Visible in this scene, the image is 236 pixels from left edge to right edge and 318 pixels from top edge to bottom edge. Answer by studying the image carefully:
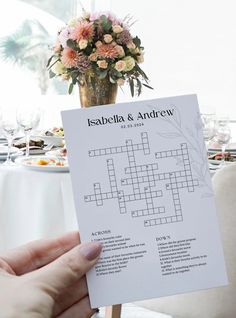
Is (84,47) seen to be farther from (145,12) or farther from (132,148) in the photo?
(145,12)

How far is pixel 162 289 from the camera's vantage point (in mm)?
891

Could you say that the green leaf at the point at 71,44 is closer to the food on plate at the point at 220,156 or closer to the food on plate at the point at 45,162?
the food on plate at the point at 45,162

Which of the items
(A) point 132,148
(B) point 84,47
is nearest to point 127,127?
(A) point 132,148

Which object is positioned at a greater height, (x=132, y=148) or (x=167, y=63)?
(x=167, y=63)

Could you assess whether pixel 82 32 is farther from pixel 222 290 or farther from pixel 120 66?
pixel 222 290

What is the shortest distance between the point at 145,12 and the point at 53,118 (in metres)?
1.17

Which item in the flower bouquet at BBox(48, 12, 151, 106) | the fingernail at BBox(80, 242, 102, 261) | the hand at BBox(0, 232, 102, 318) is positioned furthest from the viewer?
the flower bouquet at BBox(48, 12, 151, 106)

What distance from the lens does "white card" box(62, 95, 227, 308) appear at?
874 millimetres

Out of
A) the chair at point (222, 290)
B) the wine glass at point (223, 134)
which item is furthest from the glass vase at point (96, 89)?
the chair at point (222, 290)

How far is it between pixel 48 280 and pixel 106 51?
1.73m

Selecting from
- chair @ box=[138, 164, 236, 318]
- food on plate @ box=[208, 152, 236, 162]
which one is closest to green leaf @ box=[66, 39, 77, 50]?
food on plate @ box=[208, 152, 236, 162]

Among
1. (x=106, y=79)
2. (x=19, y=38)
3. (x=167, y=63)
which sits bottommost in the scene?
(x=106, y=79)

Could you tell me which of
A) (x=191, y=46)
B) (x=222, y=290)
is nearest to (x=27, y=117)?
(x=222, y=290)

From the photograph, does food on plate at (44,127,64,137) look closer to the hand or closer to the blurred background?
the hand
